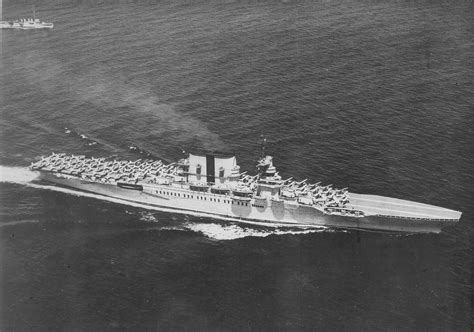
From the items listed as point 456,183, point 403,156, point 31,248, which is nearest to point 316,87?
point 403,156

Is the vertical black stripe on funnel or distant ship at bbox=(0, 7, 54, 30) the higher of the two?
distant ship at bbox=(0, 7, 54, 30)

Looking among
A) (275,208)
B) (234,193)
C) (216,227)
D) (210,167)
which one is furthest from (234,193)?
(275,208)

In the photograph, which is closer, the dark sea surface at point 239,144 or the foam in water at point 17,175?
the dark sea surface at point 239,144

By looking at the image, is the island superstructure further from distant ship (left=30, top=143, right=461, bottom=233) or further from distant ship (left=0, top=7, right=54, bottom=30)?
distant ship (left=0, top=7, right=54, bottom=30)

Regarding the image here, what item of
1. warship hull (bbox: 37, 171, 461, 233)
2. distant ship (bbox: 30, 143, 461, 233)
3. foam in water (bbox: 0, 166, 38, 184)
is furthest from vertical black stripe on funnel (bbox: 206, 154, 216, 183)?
foam in water (bbox: 0, 166, 38, 184)

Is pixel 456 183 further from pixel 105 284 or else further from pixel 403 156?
pixel 105 284

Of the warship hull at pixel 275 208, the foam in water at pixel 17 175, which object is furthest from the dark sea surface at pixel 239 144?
the warship hull at pixel 275 208

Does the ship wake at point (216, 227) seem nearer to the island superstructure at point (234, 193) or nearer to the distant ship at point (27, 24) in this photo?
the island superstructure at point (234, 193)
